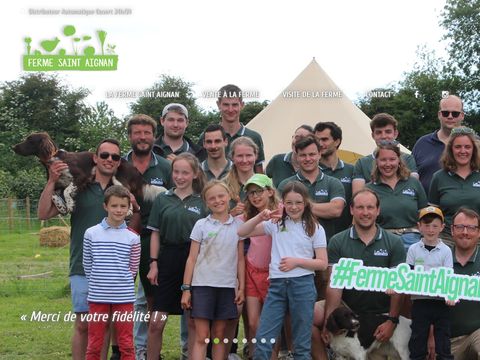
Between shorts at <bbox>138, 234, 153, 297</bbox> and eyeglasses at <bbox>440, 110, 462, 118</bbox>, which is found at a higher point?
eyeglasses at <bbox>440, 110, 462, 118</bbox>

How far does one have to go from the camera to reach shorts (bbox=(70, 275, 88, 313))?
5188 mm

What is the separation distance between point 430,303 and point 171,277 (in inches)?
75.9

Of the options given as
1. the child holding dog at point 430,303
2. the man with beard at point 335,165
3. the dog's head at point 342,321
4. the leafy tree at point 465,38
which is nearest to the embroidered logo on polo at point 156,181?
the man with beard at point 335,165

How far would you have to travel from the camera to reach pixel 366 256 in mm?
5184

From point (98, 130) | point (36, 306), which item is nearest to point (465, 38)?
point (98, 130)

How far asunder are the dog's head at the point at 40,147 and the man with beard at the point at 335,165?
7.06 ft

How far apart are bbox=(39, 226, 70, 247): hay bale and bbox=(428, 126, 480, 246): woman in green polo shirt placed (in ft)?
43.5

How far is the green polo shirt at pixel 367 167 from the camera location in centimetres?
576

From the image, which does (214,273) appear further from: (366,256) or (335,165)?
(335,165)

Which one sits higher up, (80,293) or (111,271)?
(111,271)

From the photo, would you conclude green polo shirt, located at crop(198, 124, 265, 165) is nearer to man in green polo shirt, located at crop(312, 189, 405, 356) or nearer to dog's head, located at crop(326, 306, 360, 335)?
man in green polo shirt, located at crop(312, 189, 405, 356)

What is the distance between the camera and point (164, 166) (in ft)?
19.9

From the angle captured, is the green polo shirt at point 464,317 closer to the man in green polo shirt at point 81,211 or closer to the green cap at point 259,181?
the green cap at point 259,181

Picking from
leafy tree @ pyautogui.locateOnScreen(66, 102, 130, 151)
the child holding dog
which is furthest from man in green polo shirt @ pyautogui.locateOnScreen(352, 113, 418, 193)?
leafy tree @ pyautogui.locateOnScreen(66, 102, 130, 151)
